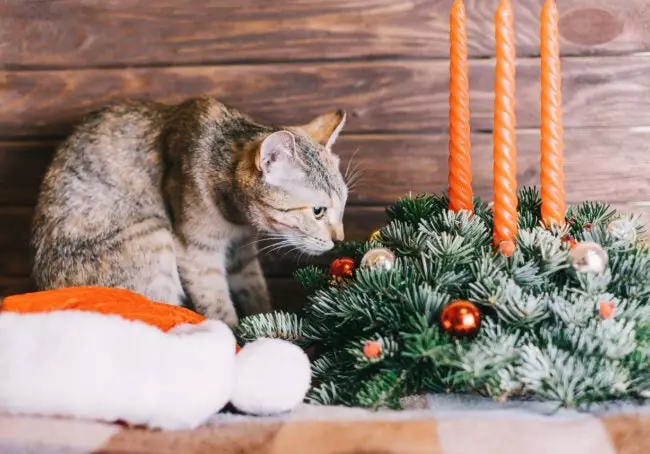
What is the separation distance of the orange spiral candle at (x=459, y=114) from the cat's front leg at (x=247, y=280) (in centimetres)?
55

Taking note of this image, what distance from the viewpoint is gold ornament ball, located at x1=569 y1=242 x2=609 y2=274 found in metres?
0.79

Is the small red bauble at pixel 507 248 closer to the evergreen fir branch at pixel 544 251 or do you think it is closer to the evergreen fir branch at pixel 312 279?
the evergreen fir branch at pixel 544 251

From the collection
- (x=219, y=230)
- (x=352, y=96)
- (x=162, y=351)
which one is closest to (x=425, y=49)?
(x=352, y=96)

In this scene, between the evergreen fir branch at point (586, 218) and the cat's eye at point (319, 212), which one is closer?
the evergreen fir branch at point (586, 218)

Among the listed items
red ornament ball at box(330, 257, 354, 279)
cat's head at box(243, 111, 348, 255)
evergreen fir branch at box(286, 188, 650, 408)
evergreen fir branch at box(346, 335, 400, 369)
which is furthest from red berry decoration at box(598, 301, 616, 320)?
cat's head at box(243, 111, 348, 255)

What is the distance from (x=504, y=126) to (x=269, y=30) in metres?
0.69

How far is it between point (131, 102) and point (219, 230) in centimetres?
35

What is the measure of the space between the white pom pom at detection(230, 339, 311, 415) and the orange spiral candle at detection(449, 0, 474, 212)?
36 centimetres

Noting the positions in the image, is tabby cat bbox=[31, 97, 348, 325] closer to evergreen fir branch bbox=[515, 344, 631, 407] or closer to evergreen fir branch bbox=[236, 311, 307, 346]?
evergreen fir branch bbox=[236, 311, 307, 346]

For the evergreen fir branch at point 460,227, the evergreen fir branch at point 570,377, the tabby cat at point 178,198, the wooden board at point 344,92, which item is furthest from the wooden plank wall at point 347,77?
the evergreen fir branch at point 570,377

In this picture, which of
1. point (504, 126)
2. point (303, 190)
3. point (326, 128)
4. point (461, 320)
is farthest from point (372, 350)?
point (326, 128)

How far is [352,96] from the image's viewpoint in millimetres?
1349

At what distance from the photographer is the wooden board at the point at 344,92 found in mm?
1297

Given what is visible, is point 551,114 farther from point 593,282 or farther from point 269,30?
point 269,30
